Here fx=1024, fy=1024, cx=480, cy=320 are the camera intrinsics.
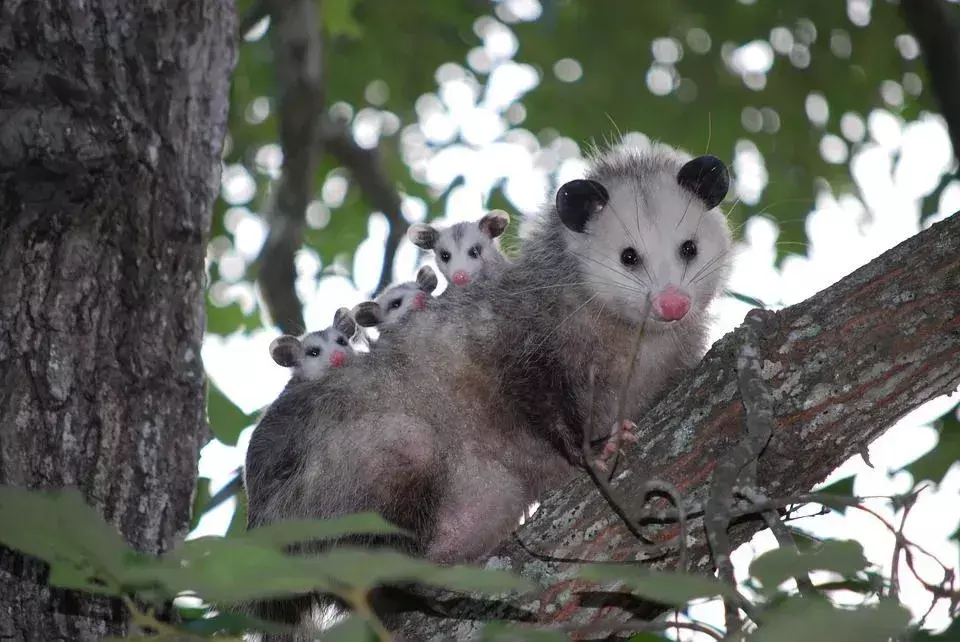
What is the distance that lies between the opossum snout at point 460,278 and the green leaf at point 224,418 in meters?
0.71

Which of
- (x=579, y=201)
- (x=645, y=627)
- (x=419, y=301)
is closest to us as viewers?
(x=645, y=627)

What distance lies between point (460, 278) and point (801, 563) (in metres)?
2.02

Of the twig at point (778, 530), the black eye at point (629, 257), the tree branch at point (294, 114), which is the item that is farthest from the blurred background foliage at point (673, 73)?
the twig at point (778, 530)

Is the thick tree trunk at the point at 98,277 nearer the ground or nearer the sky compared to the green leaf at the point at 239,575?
nearer the sky

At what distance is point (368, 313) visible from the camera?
3148mm

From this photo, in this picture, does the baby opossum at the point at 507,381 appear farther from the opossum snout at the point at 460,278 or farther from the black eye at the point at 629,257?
the opossum snout at the point at 460,278

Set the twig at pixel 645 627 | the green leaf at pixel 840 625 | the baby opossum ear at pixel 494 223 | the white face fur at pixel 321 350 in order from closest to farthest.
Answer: the green leaf at pixel 840 625 < the twig at pixel 645 627 < the white face fur at pixel 321 350 < the baby opossum ear at pixel 494 223

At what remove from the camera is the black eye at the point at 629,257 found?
2.54 meters

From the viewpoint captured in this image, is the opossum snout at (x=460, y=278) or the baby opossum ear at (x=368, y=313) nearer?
the opossum snout at (x=460, y=278)

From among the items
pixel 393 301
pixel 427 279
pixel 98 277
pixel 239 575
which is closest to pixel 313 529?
pixel 239 575

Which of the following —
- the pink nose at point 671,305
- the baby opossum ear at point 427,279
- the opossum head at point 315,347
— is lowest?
the pink nose at point 671,305

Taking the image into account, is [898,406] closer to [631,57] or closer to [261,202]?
[631,57]

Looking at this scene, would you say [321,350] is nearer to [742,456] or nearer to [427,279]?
[427,279]

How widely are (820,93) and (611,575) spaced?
3.58 metres
